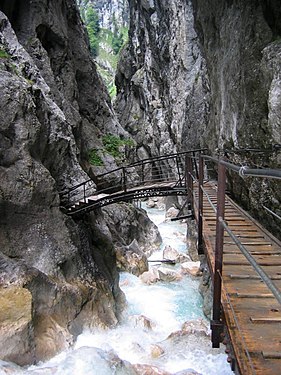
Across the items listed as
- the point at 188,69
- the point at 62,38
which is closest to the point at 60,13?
the point at 62,38

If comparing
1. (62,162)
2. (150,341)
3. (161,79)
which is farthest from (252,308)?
(161,79)

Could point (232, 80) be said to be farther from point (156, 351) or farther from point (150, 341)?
point (150, 341)

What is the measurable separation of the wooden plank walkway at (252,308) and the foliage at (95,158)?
1506 cm

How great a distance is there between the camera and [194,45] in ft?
92.6

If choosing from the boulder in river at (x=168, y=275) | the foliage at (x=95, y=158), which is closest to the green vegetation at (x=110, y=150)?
the foliage at (x=95, y=158)

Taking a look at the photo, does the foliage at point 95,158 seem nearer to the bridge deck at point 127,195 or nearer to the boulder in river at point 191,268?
the boulder in river at point 191,268

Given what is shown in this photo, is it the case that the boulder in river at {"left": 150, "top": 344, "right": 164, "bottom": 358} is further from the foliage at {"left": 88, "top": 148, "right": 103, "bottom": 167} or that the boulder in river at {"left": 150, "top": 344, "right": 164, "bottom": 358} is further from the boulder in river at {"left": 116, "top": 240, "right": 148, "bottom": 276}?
the foliage at {"left": 88, "top": 148, "right": 103, "bottom": 167}

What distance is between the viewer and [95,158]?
2056 centimetres

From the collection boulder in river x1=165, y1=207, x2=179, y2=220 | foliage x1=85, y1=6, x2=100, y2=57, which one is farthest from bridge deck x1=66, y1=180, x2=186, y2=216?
foliage x1=85, y1=6, x2=100, y2=57

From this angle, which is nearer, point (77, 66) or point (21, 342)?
point (21, 342)

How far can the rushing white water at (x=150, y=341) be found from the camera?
25.9ft

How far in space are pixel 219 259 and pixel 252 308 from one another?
0.64m

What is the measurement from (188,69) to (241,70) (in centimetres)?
2037

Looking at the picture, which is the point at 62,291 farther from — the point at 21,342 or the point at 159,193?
the point at 159,193
